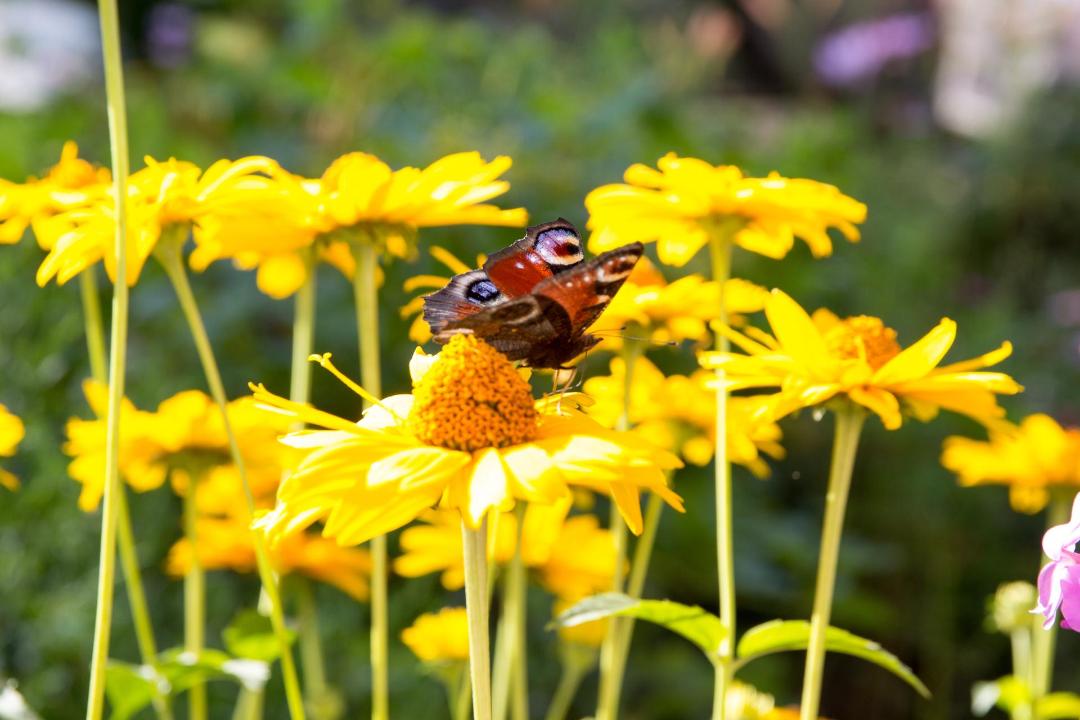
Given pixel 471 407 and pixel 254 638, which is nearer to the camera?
pixel 471 407

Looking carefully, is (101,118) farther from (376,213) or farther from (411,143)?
(376,213)

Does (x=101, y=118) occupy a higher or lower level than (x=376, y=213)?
higher

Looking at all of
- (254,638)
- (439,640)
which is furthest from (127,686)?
(439,640)

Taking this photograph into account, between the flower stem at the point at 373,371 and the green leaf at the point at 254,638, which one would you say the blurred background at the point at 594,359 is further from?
the flower stem at the point at 373,371

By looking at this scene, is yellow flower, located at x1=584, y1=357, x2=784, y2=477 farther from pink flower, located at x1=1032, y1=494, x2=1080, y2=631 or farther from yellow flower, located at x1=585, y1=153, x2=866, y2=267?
pink flower, located at x1=1032, y1=494, x2=1080, y2=631

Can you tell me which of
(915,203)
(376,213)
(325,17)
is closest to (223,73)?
(325,17)

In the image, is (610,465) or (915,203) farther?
(915,203)

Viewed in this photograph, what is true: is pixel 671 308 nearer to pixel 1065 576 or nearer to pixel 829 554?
pixel 829 554
